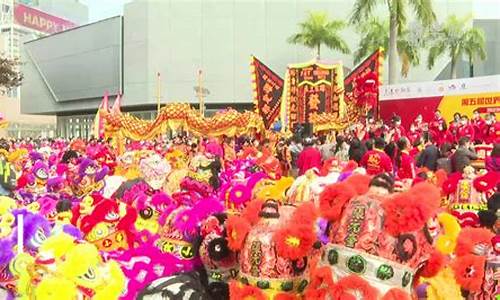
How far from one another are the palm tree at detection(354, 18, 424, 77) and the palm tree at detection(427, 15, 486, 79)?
134 cm

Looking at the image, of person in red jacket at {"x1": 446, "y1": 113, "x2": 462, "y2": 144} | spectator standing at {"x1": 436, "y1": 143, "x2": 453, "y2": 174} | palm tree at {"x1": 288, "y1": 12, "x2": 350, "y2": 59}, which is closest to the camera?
spectator standing at {"x1": 436, "y1": 143, "x2": 453, "y2": 174}

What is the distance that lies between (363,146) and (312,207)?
689 centimetres

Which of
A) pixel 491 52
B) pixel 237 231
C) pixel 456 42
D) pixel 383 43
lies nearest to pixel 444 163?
pixel 237 231

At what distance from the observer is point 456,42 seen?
31.3m

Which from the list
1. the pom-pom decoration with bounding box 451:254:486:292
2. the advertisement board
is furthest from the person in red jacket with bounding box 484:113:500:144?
the pom-pom decoration with bounding box 451:254:486:292

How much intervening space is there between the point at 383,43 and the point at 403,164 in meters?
23.7

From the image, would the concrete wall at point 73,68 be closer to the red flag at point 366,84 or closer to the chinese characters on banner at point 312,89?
the chinese characters on banner at point 312,89

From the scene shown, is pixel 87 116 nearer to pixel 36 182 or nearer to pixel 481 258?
pixel 36 182

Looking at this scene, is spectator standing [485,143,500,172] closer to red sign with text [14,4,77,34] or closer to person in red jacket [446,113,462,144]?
person in red jacket [446,113,462,144]

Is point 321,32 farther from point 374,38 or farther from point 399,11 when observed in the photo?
point 399,11

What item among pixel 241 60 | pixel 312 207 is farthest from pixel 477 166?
pixel 241 60

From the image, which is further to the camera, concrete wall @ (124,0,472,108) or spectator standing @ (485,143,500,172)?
concrete wall @ (124,0,472,108)

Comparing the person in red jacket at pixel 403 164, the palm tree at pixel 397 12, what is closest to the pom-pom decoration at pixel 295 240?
the person in red jacket at pixel 403 164

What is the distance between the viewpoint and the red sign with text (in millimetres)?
91688
